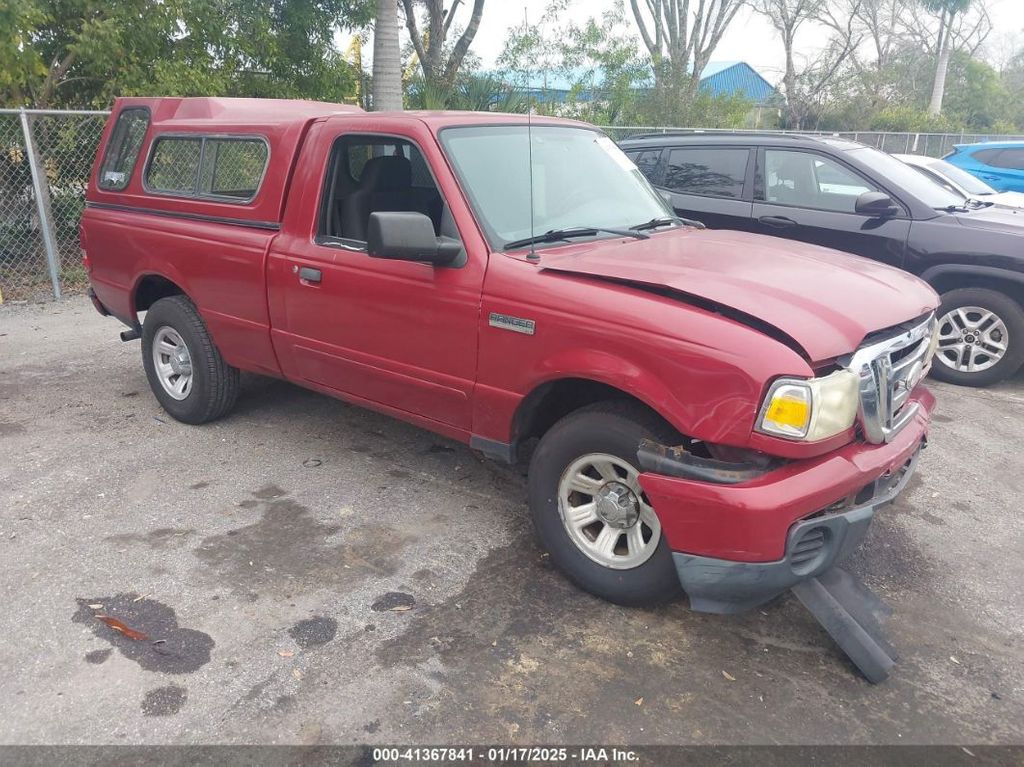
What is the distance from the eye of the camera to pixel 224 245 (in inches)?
180

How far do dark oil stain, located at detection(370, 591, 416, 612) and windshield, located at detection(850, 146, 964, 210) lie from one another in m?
5.36

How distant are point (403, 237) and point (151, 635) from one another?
187 centimetres

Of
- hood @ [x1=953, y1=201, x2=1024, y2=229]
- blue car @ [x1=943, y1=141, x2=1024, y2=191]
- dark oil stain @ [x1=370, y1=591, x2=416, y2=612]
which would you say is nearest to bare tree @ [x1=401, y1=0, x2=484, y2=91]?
blue car @ [x1=943, y1=141, x2=1024, y2=191]

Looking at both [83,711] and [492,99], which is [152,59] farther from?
[83,711]

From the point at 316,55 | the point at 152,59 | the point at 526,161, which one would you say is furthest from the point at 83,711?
the point at 316,55

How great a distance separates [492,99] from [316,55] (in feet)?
11.3

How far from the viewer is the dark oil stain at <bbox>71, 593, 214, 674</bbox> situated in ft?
9.67

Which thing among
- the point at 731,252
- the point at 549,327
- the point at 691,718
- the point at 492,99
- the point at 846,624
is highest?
the point at 492,99

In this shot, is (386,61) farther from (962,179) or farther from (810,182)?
(962,179)

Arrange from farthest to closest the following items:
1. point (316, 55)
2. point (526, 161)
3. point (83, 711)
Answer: point (316, 55)
point (526, 161)
point (83, 711)

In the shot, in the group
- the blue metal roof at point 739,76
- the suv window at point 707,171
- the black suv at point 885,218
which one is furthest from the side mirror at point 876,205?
the blue metal roof at point 739,76

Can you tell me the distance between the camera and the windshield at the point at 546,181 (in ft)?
12.2

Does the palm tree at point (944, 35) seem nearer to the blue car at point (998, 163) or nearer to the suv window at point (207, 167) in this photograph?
the blue car at point (998, 163)

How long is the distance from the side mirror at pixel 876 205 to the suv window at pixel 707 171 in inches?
41.8
